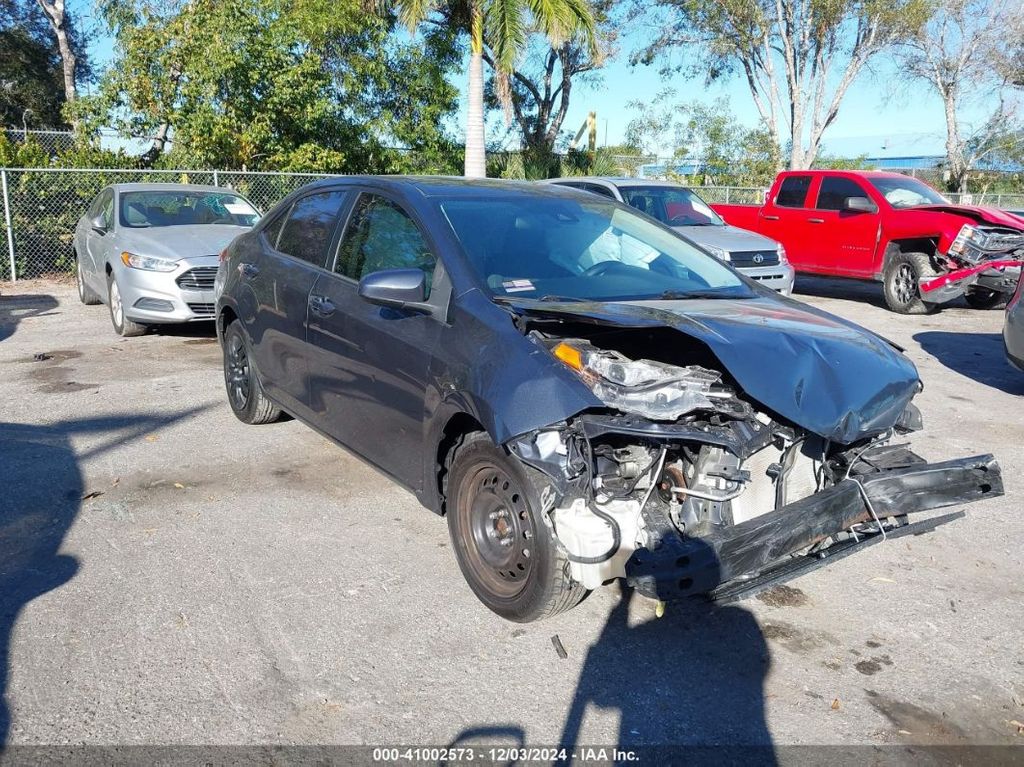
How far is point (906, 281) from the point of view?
12438mm

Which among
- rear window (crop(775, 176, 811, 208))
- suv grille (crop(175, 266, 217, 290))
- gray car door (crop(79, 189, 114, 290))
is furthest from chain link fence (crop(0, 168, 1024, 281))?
rear window (crop(775, 176, 811, 208))

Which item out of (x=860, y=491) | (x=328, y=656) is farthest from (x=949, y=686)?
(x=328, y=656)

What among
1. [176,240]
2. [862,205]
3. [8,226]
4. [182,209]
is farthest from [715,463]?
[8,226]

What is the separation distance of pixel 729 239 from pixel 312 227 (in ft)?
24.4

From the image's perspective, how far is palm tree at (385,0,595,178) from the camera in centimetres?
1752

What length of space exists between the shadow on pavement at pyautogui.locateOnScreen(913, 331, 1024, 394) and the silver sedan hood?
7.17ft

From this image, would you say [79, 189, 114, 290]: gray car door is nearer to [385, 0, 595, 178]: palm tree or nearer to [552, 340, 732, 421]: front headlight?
[385, 0, 595, 178]: palm tree

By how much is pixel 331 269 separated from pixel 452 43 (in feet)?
58.7

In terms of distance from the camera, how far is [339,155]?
59.6ft

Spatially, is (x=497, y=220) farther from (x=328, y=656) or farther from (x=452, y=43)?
(x=452, y=43)

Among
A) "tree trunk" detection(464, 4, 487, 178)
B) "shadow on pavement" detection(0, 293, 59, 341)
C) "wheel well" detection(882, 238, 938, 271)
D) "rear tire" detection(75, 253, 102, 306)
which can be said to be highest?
"tree trunk" detection(464, 4, 487, 178)

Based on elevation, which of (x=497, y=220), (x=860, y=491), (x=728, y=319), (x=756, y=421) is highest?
(x=497, y=220)

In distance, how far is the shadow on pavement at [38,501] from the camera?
3.90 metres

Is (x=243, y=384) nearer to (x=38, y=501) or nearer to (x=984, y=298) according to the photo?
(x=38, y=501)
